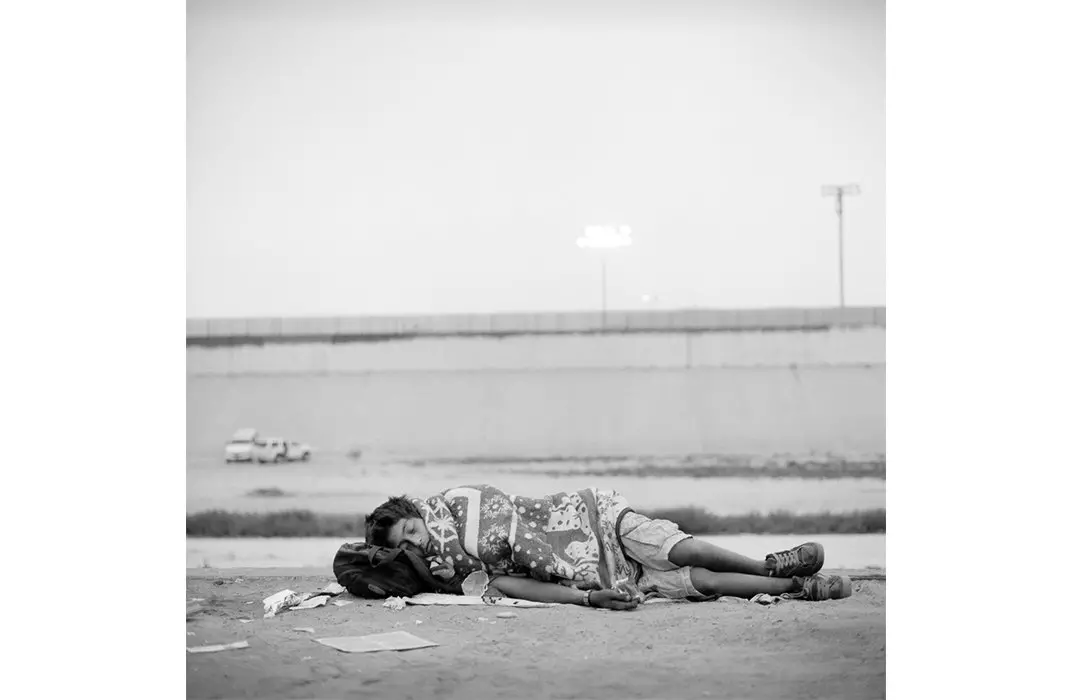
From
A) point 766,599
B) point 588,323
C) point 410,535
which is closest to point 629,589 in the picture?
point 766,599

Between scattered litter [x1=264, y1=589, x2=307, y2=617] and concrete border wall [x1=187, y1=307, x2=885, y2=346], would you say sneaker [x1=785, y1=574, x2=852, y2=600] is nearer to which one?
concrete border wall [x1=187, y1=307, x2=885, y2=346]

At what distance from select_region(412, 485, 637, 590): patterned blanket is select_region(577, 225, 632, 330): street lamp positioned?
71cm

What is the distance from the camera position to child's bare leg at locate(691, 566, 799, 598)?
A: 3.53 m

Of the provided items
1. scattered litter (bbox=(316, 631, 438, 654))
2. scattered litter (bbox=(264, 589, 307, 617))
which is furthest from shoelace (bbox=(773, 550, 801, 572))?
scattered litter (bbox=(264, 589, 307, 617))

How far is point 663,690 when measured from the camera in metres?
3.16

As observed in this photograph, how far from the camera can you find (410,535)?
3.58 meters

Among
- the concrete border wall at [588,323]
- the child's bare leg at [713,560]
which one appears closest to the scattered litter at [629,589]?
the child's bare leg at [713,560]

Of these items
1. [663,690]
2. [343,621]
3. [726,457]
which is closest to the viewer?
[663,690]

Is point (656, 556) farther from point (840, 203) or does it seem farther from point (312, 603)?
point (840, 203)

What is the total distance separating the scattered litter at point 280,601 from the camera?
138 inches
